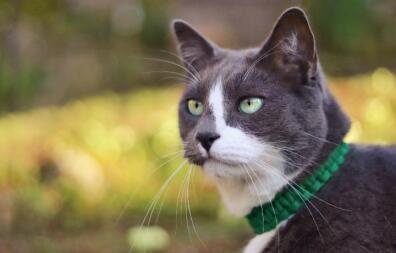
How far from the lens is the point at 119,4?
7.05 metres

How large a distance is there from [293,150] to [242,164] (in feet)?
0.49

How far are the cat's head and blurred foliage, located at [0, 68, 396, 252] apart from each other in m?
1.11

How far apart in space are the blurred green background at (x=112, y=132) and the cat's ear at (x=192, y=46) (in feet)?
0.95

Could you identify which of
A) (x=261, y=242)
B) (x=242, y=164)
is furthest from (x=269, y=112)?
(x=261, y=242)

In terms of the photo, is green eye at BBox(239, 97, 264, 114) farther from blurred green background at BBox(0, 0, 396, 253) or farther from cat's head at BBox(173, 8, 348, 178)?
blurred green background at BBox(0, 0, 396, 253)

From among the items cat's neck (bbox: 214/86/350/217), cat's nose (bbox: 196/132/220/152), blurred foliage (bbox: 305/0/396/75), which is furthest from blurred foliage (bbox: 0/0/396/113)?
cat's nose (bbox: 196/132/220/152)

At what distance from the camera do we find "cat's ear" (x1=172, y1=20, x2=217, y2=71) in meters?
2.06

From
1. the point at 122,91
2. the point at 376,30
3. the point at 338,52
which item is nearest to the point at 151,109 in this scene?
the point at 122,91

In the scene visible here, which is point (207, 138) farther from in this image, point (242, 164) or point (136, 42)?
point (136, 42)

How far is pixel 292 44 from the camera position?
1.78 metres

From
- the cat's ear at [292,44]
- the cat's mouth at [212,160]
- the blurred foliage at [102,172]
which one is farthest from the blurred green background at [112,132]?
the cat's ear at [292,44]

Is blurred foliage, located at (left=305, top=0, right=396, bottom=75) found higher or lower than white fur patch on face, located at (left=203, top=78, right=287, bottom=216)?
higher

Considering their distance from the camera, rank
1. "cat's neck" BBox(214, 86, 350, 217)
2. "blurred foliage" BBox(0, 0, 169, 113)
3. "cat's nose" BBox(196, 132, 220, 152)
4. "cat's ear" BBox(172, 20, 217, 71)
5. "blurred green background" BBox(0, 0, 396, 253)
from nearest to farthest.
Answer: "cat's nose" BBox(196, 132, 220, 152), "cat's neck" BBox(214, 86, 350, 217), "cat's ear" BBox(172, 20, 217, 71), "blurred green background" BBox(0, 0, 396, 253), "blurred foliage" BBox(0, 0, 169, 113)

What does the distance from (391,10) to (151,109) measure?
288 cm
